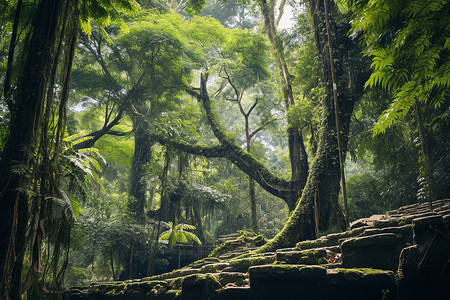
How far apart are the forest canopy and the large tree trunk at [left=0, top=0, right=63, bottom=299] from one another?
0.04ft

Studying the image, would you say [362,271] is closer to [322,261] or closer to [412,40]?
[322,261]

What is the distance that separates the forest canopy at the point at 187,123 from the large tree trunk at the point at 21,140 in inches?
0.5

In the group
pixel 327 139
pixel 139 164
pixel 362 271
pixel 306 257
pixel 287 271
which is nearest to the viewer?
pixel 362 271

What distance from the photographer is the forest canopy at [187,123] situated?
3441 mm

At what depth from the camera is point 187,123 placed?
1086 cm

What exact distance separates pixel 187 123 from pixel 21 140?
7.73 m

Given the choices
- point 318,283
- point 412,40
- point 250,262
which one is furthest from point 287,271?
point 412,40

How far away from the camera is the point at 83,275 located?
39.0 ft

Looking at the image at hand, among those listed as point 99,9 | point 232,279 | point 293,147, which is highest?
point 293,147

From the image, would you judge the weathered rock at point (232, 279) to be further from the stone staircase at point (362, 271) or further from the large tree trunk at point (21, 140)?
the large tree trunk at point (21, 140)

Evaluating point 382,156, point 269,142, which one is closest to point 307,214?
point 382,156

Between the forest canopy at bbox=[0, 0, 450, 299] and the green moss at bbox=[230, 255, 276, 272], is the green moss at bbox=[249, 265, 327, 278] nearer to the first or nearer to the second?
the green moss at bbox=[230, 255, 276, 272]

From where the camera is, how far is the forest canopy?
3441 mm

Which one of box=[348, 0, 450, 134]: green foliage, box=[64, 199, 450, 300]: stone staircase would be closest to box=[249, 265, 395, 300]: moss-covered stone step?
box=[64, 199, 450, 300]: stone staircase
